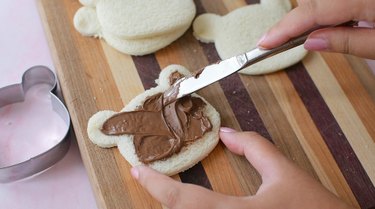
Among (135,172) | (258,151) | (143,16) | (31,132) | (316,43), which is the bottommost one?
(31,132)

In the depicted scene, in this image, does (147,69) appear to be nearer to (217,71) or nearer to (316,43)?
(217,71)

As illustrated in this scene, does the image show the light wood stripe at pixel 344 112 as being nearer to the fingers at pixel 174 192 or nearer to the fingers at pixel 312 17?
the fingers at pixel 312 17

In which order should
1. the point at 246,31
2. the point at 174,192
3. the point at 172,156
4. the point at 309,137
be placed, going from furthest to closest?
the point at 246,31
the point at 309,137
the point at 172,156
the point at 174,192

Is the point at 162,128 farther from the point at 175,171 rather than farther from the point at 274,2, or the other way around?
the point at 274,2

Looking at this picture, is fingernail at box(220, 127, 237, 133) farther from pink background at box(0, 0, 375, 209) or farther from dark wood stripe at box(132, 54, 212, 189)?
pink background at box(0, 0, 375, 209)

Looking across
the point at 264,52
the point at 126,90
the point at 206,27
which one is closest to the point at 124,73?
the point at 126,90

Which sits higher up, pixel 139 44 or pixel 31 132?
pixel 139 44
